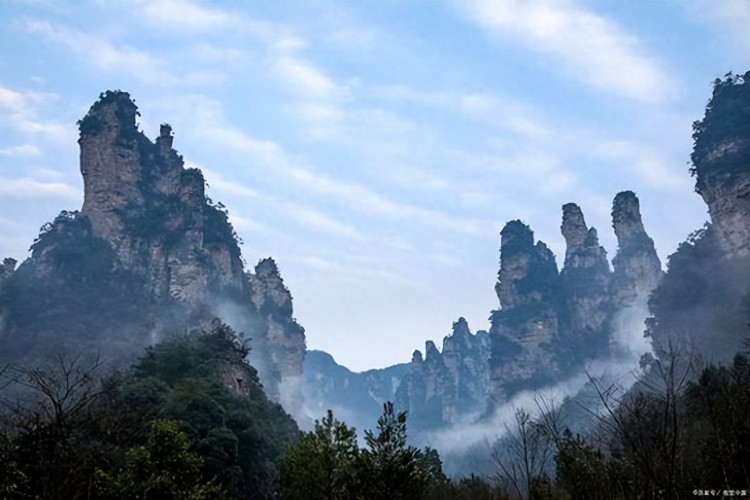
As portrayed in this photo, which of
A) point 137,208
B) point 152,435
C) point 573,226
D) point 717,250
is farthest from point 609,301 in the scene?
point 152,435

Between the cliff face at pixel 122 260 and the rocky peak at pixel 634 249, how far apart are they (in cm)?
5595

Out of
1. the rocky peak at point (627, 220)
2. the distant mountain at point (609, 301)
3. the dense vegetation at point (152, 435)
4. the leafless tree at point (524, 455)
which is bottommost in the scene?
the leafless tree at point (524, 455)

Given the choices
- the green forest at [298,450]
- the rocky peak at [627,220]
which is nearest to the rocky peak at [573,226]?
the rocky peak at [627,220]

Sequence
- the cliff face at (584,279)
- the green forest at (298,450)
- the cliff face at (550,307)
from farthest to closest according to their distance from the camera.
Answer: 1. the cliff face at (584,279)
2. the cliff face at (550,307)
3. the green forest at (298,450)

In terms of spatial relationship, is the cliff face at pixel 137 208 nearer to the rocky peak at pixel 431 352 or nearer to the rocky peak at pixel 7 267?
the rocky peak at pixel 7 267

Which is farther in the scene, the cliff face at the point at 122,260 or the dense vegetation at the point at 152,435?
the cliff face at the point at 122,260

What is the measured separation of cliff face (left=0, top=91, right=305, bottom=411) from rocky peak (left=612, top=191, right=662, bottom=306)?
5595 cm

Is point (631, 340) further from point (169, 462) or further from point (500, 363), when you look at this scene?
point (169, 462)

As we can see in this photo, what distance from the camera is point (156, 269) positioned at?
71.7 metres

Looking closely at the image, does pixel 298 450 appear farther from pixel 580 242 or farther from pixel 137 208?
pixel 580 242

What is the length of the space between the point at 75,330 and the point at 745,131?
230 feet

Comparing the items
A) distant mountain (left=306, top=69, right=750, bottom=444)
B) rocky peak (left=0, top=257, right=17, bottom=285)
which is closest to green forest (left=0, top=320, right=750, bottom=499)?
distant mountain (left=306, top=69, right=750, bottom=444)

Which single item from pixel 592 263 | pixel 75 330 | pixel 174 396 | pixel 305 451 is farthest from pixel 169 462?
pixel 592 263

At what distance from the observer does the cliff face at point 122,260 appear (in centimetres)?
6406
